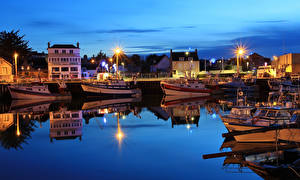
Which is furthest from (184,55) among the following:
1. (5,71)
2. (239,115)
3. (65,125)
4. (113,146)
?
(113,146)

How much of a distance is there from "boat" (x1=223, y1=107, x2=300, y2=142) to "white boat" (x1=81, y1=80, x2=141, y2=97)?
143 feet

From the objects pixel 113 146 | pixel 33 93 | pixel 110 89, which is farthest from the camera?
pixel 110 89

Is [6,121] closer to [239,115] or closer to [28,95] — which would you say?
[239,115]

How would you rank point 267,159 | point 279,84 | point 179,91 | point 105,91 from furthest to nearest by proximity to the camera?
point 179,91, point 279,84, point 105,91, point 267,159

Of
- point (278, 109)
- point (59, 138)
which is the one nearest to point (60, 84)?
point (59, 138)

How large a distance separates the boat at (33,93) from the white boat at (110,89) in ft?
13.3

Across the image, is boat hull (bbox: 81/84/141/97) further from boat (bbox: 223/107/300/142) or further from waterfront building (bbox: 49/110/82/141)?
boat (bbox: 223/107/300/142)

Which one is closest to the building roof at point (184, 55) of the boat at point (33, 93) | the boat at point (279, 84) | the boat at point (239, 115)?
the boat at point (279, 84)

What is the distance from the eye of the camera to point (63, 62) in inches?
3098

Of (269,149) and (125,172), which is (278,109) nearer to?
(269,149)

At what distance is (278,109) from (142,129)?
12775mm

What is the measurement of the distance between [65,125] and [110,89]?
105ft

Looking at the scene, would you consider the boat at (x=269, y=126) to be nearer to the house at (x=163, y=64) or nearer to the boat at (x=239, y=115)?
the boat at (x=239, y=115)

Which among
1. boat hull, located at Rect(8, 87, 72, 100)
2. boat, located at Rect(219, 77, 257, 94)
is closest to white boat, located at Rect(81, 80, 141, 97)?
boat hull, located at Rect(8, 87, 72, 100)
